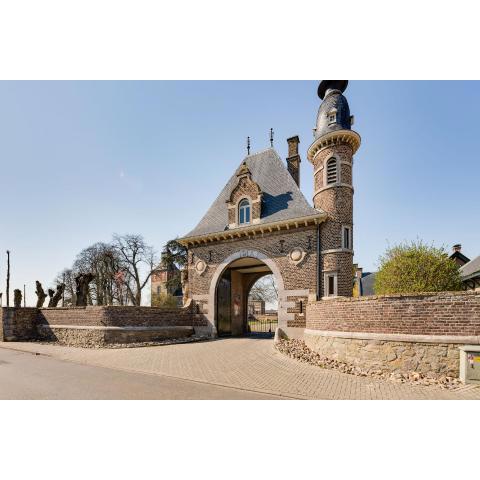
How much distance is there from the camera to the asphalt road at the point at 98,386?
604 centimetres

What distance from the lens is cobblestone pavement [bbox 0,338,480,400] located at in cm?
617

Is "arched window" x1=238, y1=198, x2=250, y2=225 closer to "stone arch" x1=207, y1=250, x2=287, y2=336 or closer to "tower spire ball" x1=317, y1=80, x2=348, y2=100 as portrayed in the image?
"stone arch" x1=207, y1=250, x2=287, y2=336

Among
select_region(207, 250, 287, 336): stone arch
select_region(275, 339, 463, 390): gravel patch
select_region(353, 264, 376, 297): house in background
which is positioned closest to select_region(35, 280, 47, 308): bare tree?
select_region(207, 250, 287, 336): stone arch

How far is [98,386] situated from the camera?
6.79m

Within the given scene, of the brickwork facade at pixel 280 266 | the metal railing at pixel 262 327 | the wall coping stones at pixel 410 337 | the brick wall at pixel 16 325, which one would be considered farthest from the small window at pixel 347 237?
the brick wall at pixel 16 325

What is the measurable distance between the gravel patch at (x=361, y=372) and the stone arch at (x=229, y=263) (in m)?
3.51

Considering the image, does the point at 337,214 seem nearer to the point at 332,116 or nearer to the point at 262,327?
the point at 332,116

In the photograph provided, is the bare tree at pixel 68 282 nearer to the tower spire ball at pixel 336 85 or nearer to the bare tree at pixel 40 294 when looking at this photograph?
the bare tree at pixel 40 294

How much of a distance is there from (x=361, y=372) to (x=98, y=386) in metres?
6.92

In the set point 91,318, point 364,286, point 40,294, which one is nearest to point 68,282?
point 40,294

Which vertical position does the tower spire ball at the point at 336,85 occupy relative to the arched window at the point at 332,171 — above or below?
above

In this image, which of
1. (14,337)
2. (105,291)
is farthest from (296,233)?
(105,291)

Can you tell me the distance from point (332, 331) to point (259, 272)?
33.2 feet

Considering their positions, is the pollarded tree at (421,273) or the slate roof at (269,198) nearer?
the pollarded tree at (421,273)
